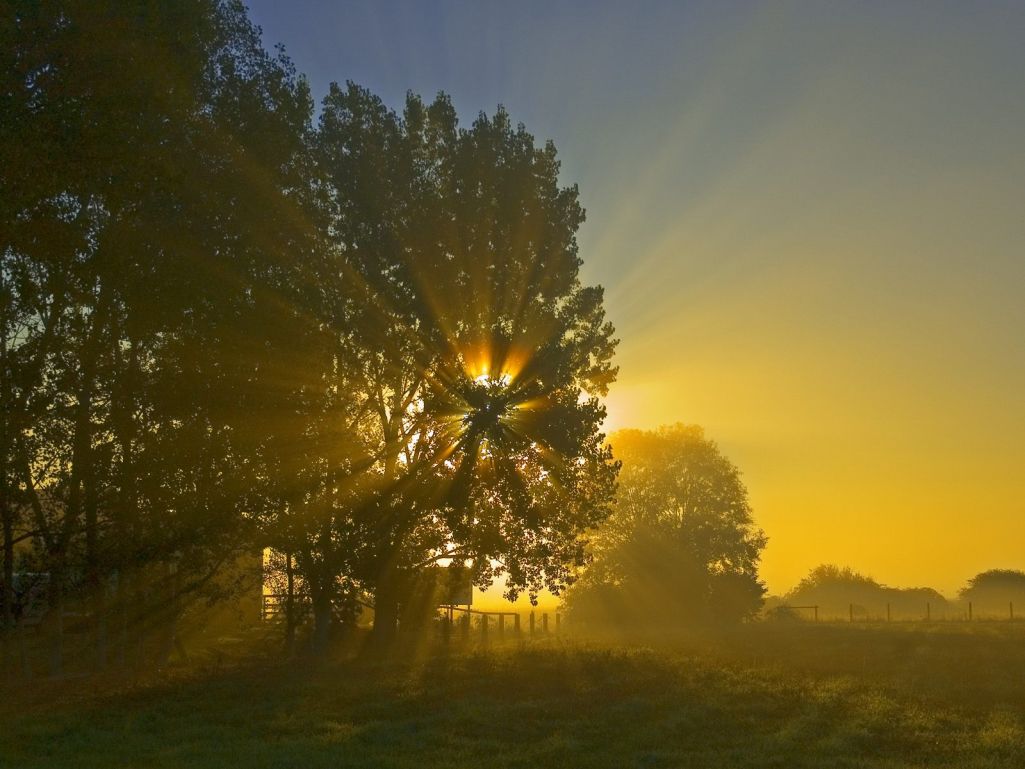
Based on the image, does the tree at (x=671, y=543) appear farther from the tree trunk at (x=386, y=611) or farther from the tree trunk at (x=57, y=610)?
→ the tree trunk at (x=57, y=610)

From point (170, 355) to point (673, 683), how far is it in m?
16.1

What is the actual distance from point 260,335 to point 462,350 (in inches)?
304

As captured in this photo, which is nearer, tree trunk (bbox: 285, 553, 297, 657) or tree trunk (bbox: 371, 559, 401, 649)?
tree trunk (bbox: 285, 553, 297, 657)

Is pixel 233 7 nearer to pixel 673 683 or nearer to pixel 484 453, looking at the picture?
pixel 484 453

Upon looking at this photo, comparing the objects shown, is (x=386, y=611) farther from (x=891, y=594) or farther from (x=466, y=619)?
(x=891, y=594)

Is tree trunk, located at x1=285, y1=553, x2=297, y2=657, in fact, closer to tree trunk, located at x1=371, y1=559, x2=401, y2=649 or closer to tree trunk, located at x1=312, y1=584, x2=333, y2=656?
tree trunk, located at x1=312, y1=584, x2=333, y2=656

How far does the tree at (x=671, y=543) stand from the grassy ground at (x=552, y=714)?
39.4m

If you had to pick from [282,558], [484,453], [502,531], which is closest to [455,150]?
[484,453]

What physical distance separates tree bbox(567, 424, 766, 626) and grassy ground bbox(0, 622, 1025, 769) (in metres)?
39.4

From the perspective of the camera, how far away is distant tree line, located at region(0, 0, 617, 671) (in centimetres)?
2128

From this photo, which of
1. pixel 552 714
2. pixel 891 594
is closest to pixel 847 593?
pixel 891 594

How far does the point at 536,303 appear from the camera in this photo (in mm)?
36125

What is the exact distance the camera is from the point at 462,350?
34.4 m

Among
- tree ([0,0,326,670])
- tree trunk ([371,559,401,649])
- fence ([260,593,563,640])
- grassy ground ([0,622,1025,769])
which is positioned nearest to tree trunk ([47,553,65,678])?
tree ([0,0,326,670])
